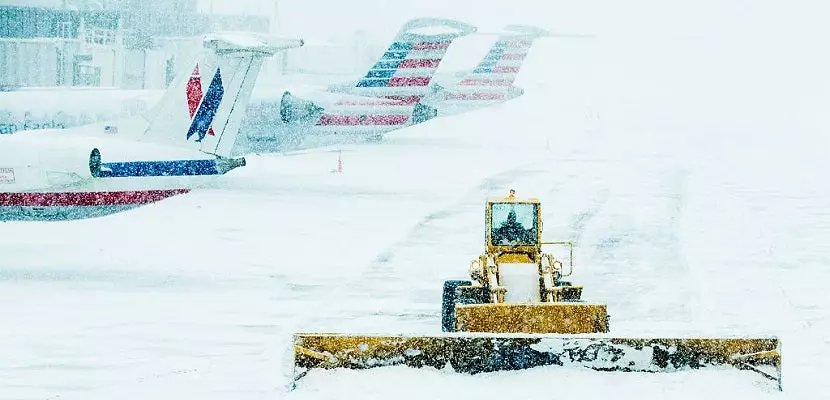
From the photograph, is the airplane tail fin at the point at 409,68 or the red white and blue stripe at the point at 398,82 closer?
the red white and blue stripe at the point at 398,82

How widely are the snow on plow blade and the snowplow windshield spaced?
6.30ft

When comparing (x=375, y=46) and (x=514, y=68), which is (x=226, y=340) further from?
(x=375, y=46)

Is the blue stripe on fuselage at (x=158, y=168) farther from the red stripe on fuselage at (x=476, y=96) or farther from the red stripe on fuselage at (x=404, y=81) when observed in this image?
the red stripe on fuselage at (x=476, y=96)

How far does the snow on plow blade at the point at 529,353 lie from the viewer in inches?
391

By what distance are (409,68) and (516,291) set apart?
26.2 metres

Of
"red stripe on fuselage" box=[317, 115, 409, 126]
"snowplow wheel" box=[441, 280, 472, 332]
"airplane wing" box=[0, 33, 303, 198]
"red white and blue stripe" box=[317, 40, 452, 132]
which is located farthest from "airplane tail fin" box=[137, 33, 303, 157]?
"red white and blue stripe" box=[317, 40, 452, 132]

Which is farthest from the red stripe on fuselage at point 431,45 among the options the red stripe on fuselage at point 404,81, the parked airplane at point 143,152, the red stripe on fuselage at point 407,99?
the parked airplane at point 143,152

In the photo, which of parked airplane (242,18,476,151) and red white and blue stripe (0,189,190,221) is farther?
parked airplane (242,18,476,151)

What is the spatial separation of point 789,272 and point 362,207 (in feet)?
34.2

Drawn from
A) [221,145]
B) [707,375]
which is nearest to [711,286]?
[707,375]

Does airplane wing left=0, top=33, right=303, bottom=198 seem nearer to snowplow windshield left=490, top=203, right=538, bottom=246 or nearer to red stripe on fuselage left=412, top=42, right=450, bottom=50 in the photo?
snowplow windshield left=490, top=203, right=538, bottom=246

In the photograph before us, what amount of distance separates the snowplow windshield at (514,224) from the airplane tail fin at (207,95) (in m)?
9.37

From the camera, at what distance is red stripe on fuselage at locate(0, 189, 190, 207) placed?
1834cm

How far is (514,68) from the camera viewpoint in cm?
4916
